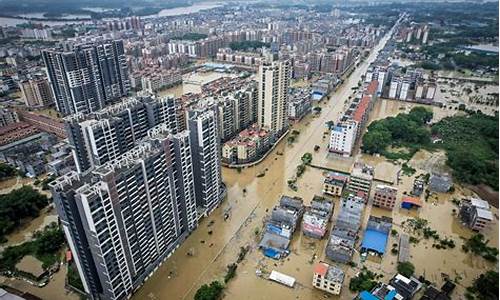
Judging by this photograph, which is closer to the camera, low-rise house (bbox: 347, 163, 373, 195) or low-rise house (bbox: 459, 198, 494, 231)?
low-rise house (bbox: 459, 198, 494, 231)

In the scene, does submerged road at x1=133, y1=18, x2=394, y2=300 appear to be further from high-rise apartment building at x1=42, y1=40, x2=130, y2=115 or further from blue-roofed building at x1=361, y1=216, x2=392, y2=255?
high-rise apartment building at x1=42, y1=40, x2=130, y2=115

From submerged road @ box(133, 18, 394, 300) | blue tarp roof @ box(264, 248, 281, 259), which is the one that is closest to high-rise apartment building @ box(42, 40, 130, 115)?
submerged road @ box(133, 18, 394, 300)

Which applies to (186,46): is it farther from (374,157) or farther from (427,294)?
(427,294)

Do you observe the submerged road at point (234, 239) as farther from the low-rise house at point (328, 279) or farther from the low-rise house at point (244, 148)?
the low-rise house at point (244, 148)

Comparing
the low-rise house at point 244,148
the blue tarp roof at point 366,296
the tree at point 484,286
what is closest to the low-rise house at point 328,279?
the blue tarp roof at point 366,296

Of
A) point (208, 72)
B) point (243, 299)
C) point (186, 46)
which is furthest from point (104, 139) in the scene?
point (186, 46)

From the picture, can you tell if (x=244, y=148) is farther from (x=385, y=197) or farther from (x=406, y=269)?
(x=406, y=269)
